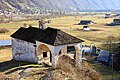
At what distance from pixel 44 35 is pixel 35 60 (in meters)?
3.47

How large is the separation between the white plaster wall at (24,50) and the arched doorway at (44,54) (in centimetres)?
76

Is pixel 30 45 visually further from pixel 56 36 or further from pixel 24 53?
pixel 56 36

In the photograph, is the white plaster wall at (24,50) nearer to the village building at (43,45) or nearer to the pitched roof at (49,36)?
the village building at (43,45)

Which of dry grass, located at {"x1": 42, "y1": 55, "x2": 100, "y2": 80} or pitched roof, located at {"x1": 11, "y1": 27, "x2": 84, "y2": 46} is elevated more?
pitched roof, located at {"x1": 11, "y1": 27, "x2": 84, "y2": 46}

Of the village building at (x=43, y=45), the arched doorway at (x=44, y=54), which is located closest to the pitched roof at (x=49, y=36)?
the village building at (x=43, y=45)

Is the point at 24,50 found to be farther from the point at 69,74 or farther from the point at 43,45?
the point at 69,74

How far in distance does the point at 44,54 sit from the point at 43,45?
3.94 ft

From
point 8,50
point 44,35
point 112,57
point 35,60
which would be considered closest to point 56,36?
point 44,35

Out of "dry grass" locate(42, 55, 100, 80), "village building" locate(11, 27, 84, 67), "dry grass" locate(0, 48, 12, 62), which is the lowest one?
"dry grass" locate(0, 48, 12, 62)

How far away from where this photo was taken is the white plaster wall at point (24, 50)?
114ft

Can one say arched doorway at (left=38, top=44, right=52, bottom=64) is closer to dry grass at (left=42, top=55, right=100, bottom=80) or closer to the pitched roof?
the pitched roof

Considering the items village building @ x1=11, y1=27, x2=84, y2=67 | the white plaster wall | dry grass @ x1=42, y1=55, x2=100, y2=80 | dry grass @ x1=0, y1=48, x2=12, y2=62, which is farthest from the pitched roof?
dry grass @ x1=0, y1=48, x2=12, y2=62

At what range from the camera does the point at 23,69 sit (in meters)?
30.9

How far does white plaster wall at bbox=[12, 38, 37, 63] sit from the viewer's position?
34625 mm
